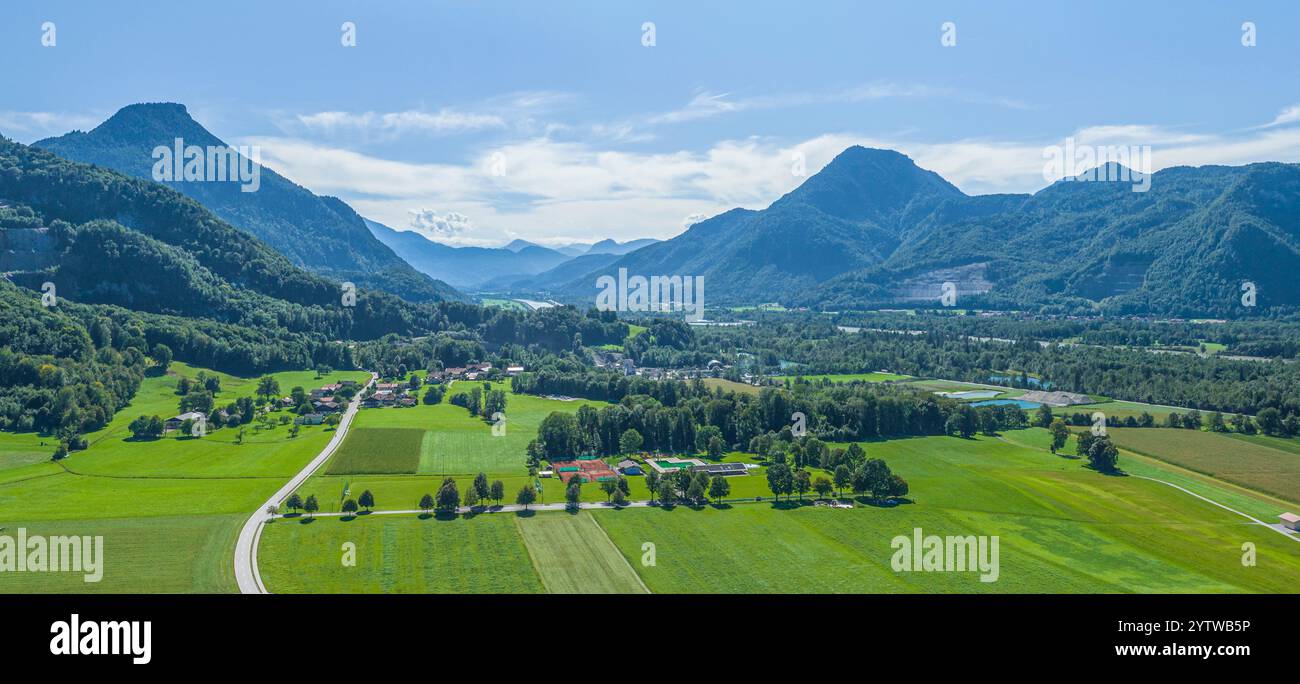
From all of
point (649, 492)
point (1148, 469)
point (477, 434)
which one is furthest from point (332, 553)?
point (1148, 469)

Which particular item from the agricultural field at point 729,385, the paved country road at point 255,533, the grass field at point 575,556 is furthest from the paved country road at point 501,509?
the agricultural field at point 729,385

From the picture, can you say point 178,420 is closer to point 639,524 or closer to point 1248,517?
point 639,524

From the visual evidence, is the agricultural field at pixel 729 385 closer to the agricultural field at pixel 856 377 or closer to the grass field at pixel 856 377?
the agricultural field at pixel 856 377

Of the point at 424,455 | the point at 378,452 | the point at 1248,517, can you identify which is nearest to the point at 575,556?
the point at 424,455

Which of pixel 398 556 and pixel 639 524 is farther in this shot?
pixel 639 524

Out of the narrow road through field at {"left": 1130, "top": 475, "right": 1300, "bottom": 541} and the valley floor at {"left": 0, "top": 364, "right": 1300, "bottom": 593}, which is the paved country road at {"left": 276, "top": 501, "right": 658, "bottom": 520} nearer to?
the valley floor at {"left": 0, "top": 364, "right": 1300, "bottom": 593}

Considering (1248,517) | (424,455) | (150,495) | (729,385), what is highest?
(729,385)
